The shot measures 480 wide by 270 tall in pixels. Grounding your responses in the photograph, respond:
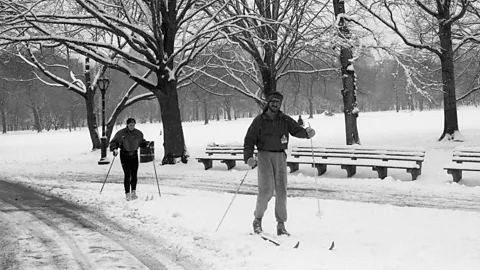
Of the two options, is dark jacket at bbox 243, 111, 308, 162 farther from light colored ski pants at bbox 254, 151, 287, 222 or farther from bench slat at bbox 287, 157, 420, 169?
bench slat at bbox 287, 157, 420, 169

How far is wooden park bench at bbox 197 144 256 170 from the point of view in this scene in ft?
46.6

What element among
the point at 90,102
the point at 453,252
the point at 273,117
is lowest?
the point at 453,252

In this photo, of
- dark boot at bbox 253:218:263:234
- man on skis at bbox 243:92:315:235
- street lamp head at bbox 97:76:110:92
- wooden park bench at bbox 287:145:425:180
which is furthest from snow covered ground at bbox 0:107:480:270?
street lamp head at bbox 97:76:110:92

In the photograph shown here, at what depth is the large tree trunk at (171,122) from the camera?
50.7ft

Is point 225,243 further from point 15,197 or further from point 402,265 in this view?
point 15,197

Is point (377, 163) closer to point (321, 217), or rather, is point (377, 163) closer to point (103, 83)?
point (321, 217)

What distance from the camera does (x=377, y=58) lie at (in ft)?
54.3

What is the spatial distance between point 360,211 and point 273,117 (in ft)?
9.22

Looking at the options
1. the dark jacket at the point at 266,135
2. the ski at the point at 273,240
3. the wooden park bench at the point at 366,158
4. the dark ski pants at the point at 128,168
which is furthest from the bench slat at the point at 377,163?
the ski at the point at 273,240

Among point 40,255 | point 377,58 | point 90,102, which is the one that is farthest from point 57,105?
point 40,255

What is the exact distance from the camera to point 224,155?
48.7 ft

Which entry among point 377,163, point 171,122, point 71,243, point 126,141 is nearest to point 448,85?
point 377,163

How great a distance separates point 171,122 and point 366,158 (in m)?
7.00

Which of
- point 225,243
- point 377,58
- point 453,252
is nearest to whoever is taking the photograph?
point 453,252
